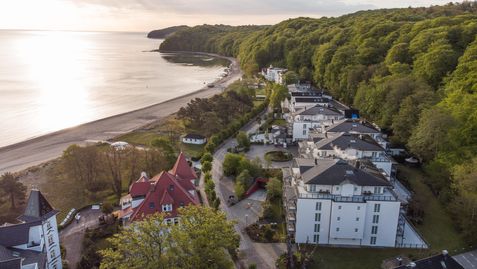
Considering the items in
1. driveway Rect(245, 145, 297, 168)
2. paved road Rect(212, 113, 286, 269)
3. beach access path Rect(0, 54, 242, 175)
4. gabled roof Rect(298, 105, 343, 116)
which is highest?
gabled roof Rect(298, 105, 343, 116)

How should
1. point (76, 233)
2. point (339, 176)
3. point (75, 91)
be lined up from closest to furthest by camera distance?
1. point (339, 176)
2. point (76, 233)
3. point (75, 91)

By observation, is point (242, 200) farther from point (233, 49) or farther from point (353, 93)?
point (233, 49)

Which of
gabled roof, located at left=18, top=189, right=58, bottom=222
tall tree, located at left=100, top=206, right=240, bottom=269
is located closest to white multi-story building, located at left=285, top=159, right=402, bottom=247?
tall tree, located at left=100, top=206, right=240, bottom=269

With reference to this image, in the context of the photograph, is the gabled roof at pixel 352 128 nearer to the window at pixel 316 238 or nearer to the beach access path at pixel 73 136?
the window at pixel 316 238

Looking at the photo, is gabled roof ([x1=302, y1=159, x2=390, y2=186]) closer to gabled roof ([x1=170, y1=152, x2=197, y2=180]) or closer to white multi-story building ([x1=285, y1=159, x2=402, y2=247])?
white multi-story building ([x1=285, y1=159, x2=402, y2=247])

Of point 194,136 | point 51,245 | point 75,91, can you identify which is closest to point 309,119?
point 194,136

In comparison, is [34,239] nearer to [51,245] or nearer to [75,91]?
[51,245]
